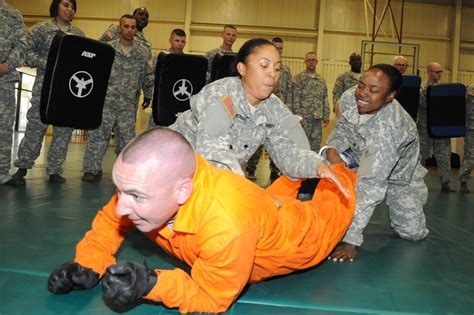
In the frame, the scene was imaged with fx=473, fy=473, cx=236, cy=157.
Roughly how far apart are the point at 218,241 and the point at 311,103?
5973 millimetres

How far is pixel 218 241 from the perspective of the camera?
1.29 metres

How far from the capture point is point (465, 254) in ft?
8.26

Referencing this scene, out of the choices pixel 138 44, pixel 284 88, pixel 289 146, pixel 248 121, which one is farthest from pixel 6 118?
pixel 284 88

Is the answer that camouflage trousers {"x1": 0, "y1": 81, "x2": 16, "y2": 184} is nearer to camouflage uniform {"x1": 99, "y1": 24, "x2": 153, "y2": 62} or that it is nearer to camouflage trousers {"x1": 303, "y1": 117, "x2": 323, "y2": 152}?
camouflage uniform {"x1": 99, "y1": 24, "x2": 153, "y2": 62}

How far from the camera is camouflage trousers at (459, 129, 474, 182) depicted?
5.75 m

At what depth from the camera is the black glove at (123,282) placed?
1232 millimetres

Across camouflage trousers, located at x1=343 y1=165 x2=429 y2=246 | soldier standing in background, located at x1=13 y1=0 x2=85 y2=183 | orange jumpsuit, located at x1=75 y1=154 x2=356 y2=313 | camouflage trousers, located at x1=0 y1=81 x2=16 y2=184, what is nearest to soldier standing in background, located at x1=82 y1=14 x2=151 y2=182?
soldier standing in background, located at x1=13 y1=0 x2=85 y2=183

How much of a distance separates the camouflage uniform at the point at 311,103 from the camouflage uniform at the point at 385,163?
3952 mm

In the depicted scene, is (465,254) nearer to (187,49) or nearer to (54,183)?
(54,183)

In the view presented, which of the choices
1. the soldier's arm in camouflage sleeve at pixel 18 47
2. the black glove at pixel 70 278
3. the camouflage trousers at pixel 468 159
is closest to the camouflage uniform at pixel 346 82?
the camouflage trousers at pixel 468 159

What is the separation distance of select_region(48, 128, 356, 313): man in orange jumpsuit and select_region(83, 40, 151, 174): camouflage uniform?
2.99m

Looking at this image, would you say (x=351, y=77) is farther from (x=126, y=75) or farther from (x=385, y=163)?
(x=385, y=163)

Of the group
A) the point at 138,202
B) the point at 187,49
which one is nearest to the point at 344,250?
the point at 138,202

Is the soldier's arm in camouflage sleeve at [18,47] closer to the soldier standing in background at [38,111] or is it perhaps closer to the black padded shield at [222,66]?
the soldier standing in background at [38,111]
